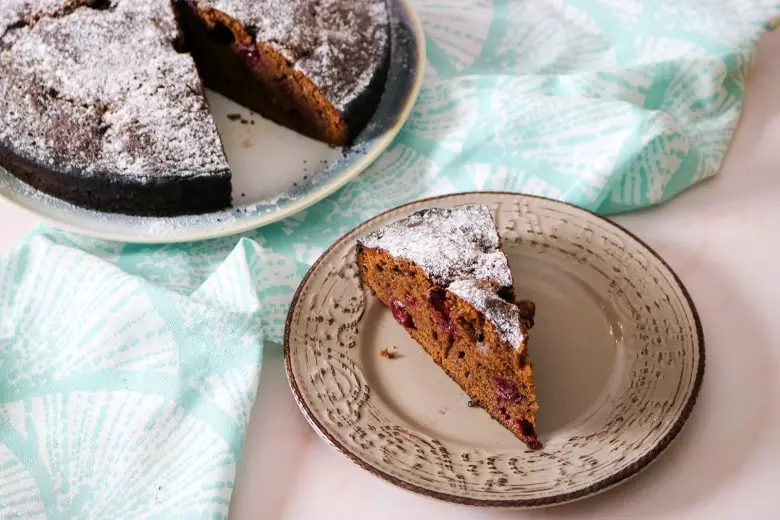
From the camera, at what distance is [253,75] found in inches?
107

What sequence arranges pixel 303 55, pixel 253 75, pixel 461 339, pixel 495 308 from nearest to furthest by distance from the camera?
pixel 495 308 < pixel 461 339 < pixel 303 55 < pixel 253 75

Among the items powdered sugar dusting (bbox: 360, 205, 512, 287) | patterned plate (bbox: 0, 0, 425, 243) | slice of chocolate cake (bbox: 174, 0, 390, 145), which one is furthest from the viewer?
slice of chocolate cake (bbox: 174, 0, 390, 145)

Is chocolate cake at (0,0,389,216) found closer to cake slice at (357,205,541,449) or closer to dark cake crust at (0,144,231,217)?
dark cake crust at (0,144,231,217)

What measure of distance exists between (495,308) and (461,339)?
145mm

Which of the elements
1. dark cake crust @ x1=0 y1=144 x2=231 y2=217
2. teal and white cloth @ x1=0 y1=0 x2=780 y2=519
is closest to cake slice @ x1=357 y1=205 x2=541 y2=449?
teal and white cloth @ x1=0 y1=0 x2=780 y2=519

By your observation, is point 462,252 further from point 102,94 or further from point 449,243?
point 102,94

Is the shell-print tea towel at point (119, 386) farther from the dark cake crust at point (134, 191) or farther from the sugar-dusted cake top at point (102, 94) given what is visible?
the sugar-dusted cake top at point (102, 94)

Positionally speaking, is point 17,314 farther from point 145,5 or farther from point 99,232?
point 145,5

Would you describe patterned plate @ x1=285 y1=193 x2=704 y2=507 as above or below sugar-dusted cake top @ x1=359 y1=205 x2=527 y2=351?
below

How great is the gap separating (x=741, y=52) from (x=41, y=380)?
2270mm

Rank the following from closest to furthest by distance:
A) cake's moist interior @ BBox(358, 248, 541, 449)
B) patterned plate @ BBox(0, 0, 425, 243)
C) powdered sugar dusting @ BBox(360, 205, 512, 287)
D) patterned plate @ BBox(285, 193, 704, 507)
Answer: patterned plate @ BBox(285, 193, 704, 507) → cake's moist interior @ BBox(358, 248, 541, 449) → powdered sugar dusting @ BBox(360, 205, 512, 287) → patterned plate @ BBox(0, 0, 425, 243)

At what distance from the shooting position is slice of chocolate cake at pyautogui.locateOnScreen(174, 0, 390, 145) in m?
2.46

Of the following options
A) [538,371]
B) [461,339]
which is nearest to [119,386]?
[461,339]

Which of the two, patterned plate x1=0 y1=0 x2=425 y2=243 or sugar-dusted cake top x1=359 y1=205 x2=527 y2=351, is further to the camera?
patterned plate x1=0 y1=0 x2=425 y2=243
